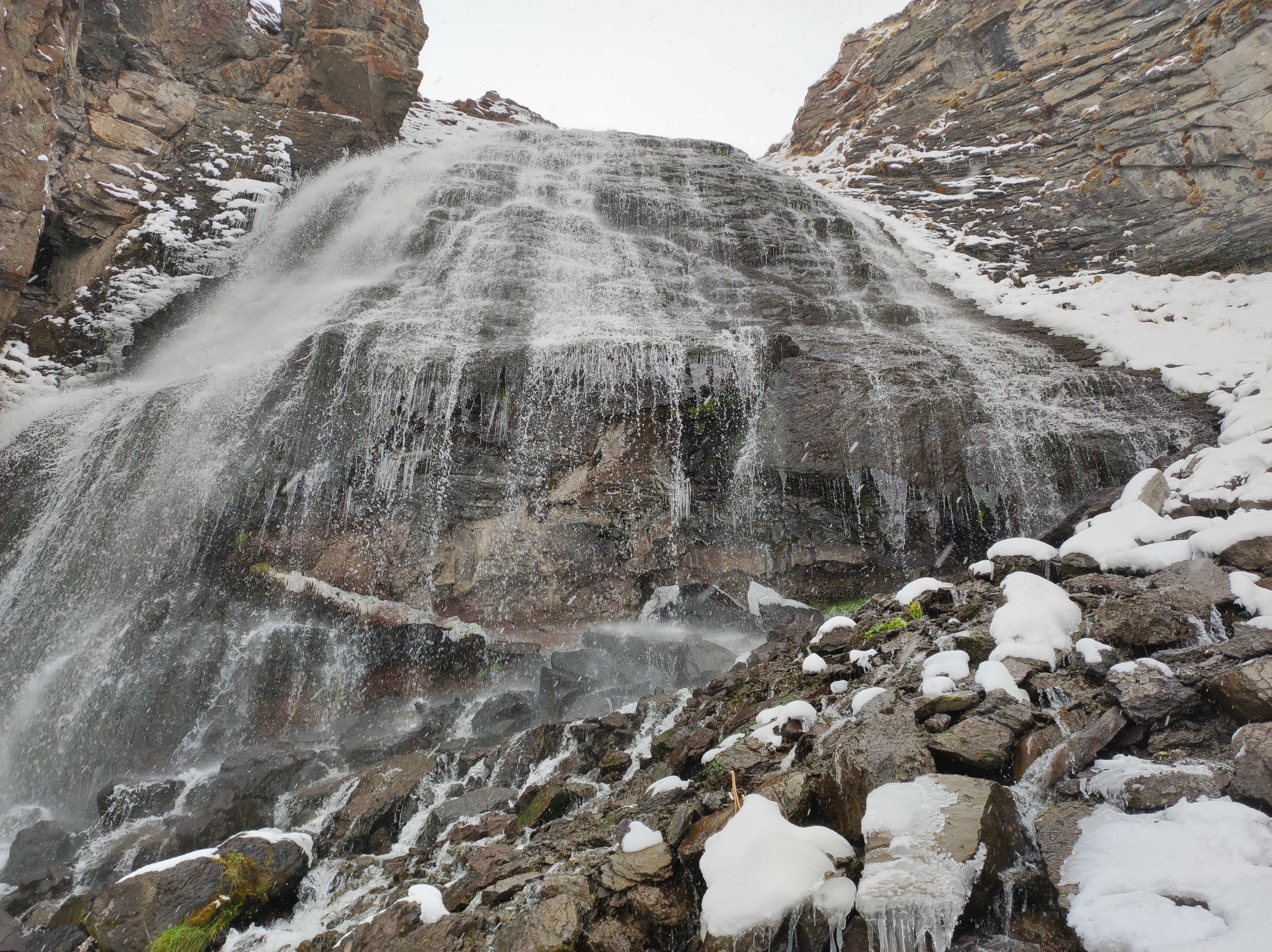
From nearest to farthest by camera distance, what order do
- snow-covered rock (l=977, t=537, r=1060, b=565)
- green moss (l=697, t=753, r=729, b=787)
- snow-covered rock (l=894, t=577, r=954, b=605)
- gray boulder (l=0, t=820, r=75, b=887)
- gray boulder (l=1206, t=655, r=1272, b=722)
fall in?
gray boulder (l=1206, t=655, r=1272, b=722)
green moss (l=697, t=753, r=729, b=787)
snow-covered rock (l=977, t=537, r=1060, b=565)
snow-covered rock (l=894, t=577, r=954, b=605)
gray boulder (l=0, t=820, r=75, b=887)

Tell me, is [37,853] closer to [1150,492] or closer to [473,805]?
[473,805]

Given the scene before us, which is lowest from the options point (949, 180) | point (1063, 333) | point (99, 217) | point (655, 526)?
point (655, 526)

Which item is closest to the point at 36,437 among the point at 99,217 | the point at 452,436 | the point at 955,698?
the point at 99,217

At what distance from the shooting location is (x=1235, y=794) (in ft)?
6.70

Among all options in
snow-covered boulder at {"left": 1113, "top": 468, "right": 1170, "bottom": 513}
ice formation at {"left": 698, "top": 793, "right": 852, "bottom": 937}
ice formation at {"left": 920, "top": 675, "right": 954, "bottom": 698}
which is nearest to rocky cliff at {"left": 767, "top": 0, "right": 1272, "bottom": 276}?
snow-covered boulder at {"left": 1113, "top": 468, "right": 1170, "bottom": 513}

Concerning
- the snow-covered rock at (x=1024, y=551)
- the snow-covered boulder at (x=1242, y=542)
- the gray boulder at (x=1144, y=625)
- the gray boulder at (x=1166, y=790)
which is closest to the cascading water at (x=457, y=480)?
the snow-covered rock at (x=1024, y=551)

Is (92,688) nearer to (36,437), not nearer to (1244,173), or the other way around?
(36,437)

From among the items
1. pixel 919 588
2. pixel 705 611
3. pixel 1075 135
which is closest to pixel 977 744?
pixel 919 588

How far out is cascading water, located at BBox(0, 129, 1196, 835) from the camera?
26.2ft

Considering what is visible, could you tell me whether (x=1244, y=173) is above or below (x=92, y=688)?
above

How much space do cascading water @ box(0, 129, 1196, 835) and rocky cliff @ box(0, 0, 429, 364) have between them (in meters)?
2.00

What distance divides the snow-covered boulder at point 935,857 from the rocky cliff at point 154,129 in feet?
41.6

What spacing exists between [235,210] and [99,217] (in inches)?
96.7

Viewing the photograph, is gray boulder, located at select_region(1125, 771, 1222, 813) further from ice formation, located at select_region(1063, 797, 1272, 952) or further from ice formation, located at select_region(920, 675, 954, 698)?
ice formation, located at select_region(920, 675, 954, 698)
